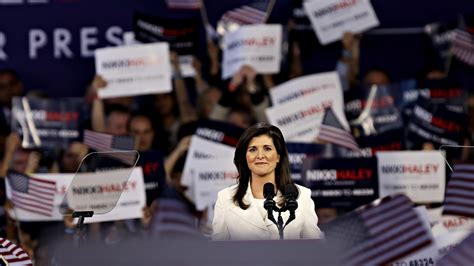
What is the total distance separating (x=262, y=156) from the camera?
14.7 feet

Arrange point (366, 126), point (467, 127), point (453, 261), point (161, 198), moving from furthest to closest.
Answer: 1. point (366, 126)
2. point (467, 127)
3. point (161, 198)
4. point (453, 261)

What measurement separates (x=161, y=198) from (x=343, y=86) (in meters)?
2.27

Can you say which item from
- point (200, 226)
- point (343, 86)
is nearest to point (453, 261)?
point (200, 226)

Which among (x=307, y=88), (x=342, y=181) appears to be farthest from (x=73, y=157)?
(x=342, y=181)

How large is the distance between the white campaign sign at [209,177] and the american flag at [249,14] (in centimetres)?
192

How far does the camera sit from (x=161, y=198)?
252 inches

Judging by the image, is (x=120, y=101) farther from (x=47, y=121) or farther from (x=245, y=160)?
(x=245, y=160)

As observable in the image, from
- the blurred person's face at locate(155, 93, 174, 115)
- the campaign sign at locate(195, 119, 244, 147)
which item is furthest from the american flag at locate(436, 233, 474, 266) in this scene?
the blurred person's face at locate(155, 93, 174, 115)

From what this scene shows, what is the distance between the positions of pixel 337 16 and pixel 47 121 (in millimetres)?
2280

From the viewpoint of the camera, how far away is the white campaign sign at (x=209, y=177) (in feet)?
22.3

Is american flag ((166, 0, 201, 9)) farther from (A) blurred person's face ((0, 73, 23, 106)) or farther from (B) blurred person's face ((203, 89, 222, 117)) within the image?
(A) blurred person's face ((0, 73, 23, 106))

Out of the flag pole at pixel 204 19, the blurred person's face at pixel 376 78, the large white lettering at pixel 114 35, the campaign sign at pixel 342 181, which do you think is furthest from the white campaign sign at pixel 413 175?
the large white lettering at pixel 114 35

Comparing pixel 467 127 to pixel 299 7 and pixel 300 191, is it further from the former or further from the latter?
pixel 300 191

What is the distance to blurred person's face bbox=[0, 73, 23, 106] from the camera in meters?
8.35
